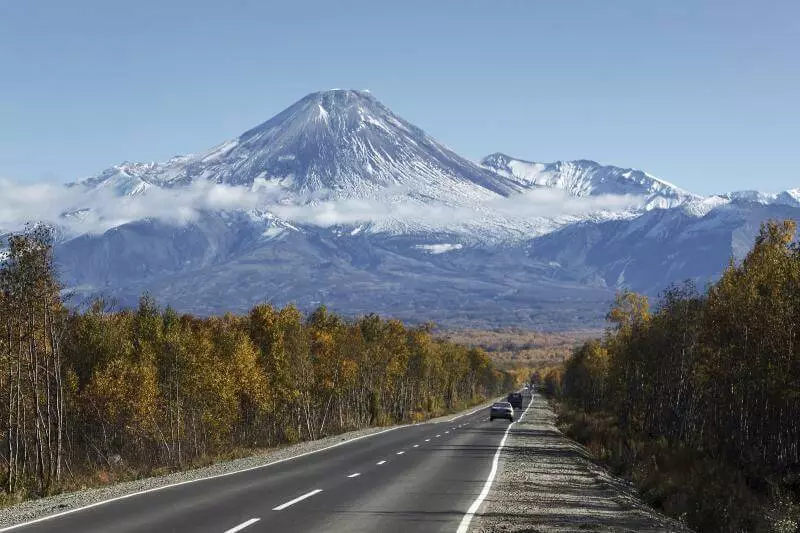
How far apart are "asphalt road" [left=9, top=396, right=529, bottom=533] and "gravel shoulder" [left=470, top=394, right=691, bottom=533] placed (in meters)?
0.80

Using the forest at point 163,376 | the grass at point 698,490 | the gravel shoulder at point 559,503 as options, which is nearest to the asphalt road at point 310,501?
the gravel shoulder at point 559,503

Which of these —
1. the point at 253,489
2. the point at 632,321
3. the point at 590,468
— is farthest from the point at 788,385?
the point at 632,321

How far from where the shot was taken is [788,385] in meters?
39.8

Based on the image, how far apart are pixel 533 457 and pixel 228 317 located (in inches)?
3633

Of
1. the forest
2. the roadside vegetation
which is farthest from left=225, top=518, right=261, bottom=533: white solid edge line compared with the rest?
the forest

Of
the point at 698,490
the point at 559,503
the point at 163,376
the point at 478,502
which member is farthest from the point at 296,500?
the point at 163,376

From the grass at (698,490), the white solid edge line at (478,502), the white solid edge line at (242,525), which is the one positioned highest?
the white solid edge line at (242,525)

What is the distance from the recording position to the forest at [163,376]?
45594 millimetres

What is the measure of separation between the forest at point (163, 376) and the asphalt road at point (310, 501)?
38.4 ft

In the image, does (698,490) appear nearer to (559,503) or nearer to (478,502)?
(559,503)

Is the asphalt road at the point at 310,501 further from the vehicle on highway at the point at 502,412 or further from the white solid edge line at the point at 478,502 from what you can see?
the vehicle on highway at the point at 502,412

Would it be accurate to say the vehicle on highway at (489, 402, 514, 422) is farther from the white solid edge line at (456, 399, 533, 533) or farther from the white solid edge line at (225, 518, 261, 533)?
A: the white solid edge line at (225, 518, 261, 533)

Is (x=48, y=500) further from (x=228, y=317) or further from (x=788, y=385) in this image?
(x=228, y=317)

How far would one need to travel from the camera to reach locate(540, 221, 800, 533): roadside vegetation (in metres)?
30.0
